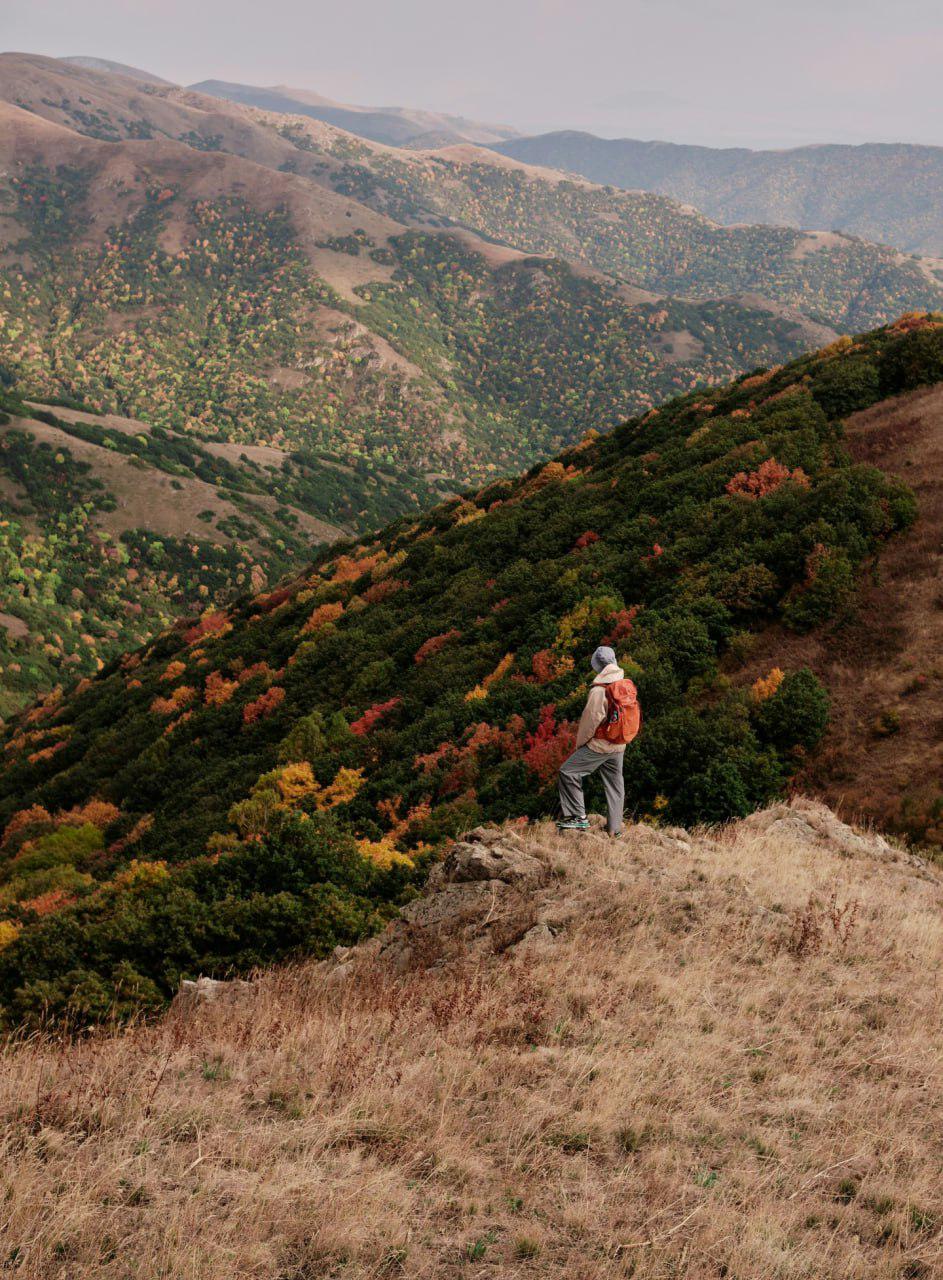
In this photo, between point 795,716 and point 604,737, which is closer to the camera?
point 604,737

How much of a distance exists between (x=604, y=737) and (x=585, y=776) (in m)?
0.77

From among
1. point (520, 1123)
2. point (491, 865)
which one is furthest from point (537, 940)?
point (520, 1123)

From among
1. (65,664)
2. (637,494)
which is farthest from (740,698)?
(65,664)

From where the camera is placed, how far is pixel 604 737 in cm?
1108

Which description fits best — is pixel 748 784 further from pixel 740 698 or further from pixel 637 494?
pixel 637 494

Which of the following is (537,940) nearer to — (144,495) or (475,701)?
(475,701)

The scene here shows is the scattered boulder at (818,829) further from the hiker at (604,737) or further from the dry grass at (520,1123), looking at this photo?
the dry grass at (520,1123)

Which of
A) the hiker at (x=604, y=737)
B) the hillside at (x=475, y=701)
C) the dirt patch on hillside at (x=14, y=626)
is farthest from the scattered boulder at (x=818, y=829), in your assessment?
the dirt patch on hillside at (x=14, y=626)

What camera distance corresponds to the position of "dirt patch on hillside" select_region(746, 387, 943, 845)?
541 inches

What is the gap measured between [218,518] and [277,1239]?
177 meters

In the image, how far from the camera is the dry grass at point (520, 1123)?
Answer: 14.4 feet

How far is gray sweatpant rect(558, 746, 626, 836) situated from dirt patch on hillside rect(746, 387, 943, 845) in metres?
5.12

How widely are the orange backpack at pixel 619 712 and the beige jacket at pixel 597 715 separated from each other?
0.08 meters

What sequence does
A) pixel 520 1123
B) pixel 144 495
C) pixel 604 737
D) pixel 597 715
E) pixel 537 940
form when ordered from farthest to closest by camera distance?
pixel 144 495
pixel 604 737
pixel 597 715
pixel 537 940
pixel 520 1123
